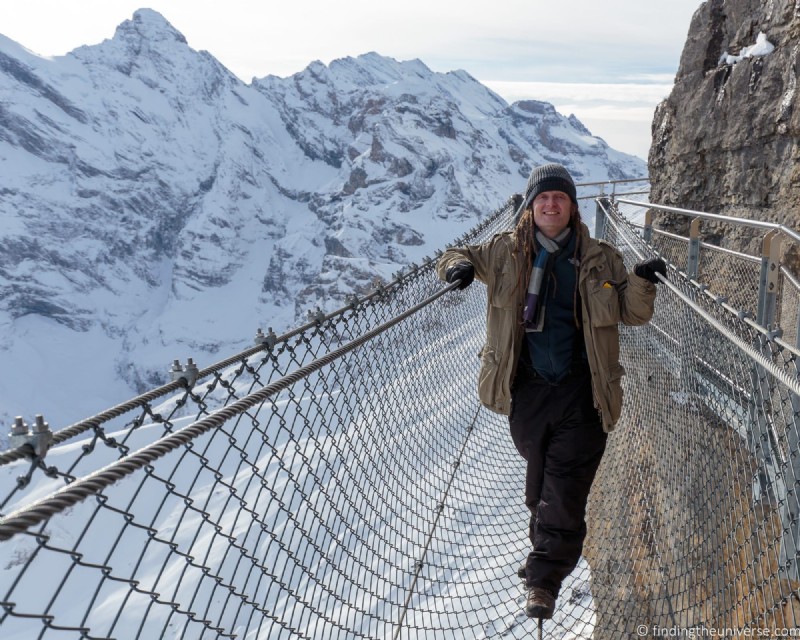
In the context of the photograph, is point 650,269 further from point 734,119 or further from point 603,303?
point 734,119

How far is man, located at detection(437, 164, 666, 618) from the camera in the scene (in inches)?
100.0

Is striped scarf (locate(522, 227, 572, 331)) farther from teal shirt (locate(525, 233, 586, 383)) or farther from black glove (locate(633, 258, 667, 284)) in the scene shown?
black glove (locate(633, 258, 667, 284))

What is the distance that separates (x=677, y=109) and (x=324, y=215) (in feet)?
524

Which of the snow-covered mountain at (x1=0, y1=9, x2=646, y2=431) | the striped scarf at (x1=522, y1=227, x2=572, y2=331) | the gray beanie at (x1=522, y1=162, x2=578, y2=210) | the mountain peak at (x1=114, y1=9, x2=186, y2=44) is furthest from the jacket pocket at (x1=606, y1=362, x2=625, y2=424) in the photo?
the mountain peak at (x1=114, y1=9, x2=186, y2=44)

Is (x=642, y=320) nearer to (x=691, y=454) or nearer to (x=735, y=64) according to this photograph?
(x=691, y=454)

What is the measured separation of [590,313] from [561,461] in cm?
59

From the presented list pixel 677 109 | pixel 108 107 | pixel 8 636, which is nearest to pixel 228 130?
pixel 108 107

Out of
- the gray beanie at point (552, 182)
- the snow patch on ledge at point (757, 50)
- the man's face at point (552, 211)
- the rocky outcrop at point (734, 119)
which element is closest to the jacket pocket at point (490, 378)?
the man's face at point (552, 211)

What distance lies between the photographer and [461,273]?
2.62 meters

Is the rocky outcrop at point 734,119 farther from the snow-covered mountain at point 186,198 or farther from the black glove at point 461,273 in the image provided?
the snow-covered mountain at point 186,198

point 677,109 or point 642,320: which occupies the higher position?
point 677,109

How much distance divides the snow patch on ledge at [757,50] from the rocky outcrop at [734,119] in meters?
0.01

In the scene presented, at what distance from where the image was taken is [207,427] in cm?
159

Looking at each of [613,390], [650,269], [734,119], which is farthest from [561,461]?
[734,119]
